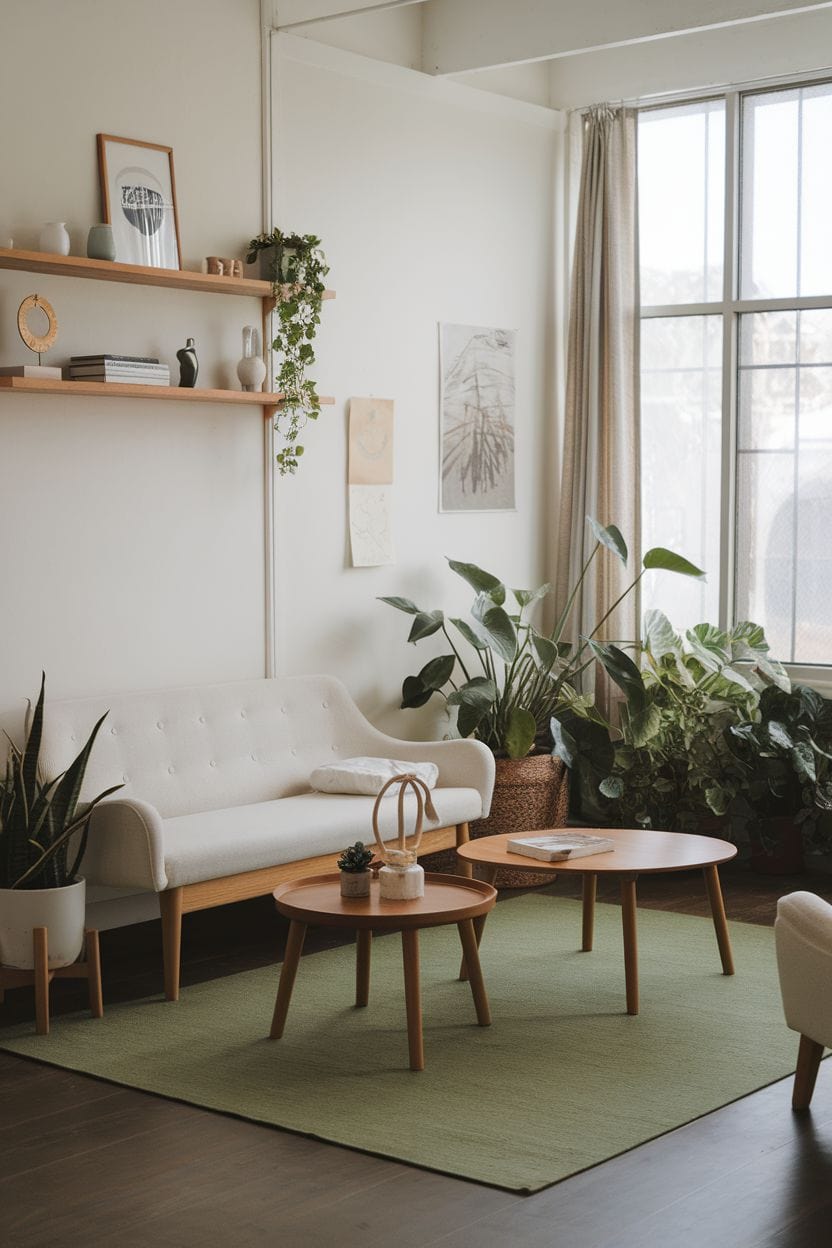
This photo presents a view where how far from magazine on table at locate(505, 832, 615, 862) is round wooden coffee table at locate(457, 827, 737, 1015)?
0.02 meters

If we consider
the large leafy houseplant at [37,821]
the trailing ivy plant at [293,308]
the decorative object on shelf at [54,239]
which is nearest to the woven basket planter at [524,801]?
the trailing ivy plant at [293,308]

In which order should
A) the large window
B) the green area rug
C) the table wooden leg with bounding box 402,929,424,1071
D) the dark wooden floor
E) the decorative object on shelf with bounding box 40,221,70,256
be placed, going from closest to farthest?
the dark wooden floor < the green area rug < the table wooden leg with bounding box 402,929,424,1071 < the decorative object on shelf with bounding box 40,221,70,256 < the large window

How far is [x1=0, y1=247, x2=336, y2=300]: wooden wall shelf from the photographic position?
4688mm

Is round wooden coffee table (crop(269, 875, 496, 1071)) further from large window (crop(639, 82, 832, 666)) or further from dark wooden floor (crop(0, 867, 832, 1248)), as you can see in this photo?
large window (crop(639, 82, 832, 666))

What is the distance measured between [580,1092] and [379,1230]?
0.87m

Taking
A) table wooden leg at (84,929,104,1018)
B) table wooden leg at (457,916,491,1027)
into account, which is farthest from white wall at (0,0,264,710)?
table wooden leg at (457,916,491,1027)

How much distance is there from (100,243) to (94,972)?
2.19 metres

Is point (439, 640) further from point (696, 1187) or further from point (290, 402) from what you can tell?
point (696, 1187)

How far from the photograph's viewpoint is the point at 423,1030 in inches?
165

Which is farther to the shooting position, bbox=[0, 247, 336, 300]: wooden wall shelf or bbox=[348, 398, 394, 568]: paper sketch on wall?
bbox=[348, 398, 394, 568]: paper sketch on wall

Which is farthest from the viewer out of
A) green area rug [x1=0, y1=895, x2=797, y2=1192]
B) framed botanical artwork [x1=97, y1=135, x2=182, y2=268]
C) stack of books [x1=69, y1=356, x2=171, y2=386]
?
framed botanical artwork [x1=97, y1=135, x2=182, y2=268]

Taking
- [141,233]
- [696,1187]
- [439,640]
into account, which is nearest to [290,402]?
[141,233]

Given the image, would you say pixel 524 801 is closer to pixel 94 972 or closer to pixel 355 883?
pixel 355 883

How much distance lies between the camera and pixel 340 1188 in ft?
10.4
